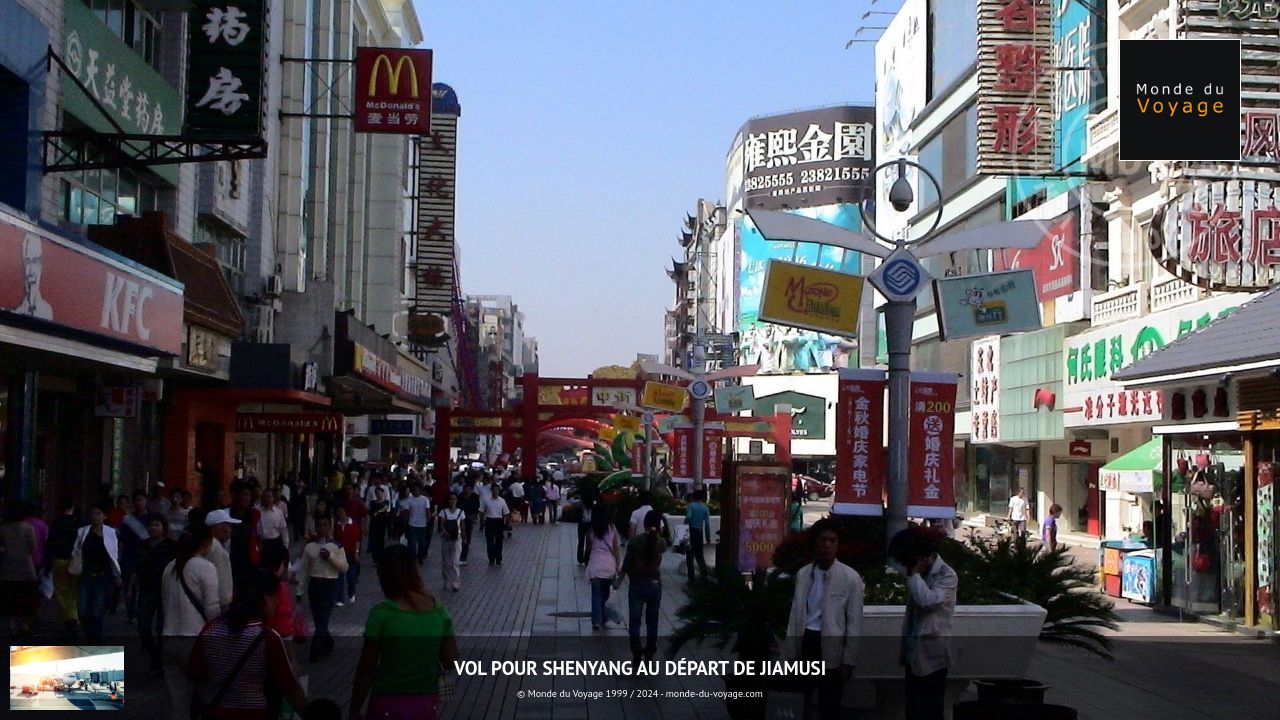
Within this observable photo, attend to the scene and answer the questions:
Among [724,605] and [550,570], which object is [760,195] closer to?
[550,570]

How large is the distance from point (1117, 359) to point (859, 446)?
23.8 meters

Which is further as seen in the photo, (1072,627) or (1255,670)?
(1255,670)

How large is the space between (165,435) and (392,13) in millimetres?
41354

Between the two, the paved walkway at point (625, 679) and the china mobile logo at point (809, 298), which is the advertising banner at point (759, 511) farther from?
the china mobile logo at point (809, 298)

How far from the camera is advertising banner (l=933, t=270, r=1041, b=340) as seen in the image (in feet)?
45.2

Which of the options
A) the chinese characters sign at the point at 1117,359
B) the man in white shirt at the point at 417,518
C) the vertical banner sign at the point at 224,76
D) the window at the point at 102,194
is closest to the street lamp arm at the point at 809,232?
the vertical banner sign at the point at 224,76

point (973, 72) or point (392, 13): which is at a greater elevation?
point (392, 13)

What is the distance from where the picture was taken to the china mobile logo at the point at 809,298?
1414 cm

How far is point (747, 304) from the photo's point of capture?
106 metres

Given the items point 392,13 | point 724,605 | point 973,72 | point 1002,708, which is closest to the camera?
point 1002,708

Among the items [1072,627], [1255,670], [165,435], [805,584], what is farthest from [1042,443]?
[805,584]

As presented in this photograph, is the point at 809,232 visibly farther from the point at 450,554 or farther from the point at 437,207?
the point at 437,207

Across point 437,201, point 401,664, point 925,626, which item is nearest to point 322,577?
point 925,626

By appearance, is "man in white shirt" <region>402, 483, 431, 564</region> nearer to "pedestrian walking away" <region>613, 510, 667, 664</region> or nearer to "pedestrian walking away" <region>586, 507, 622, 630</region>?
"pedestrian walking away" <region>586, 507, 622, 630</region>
